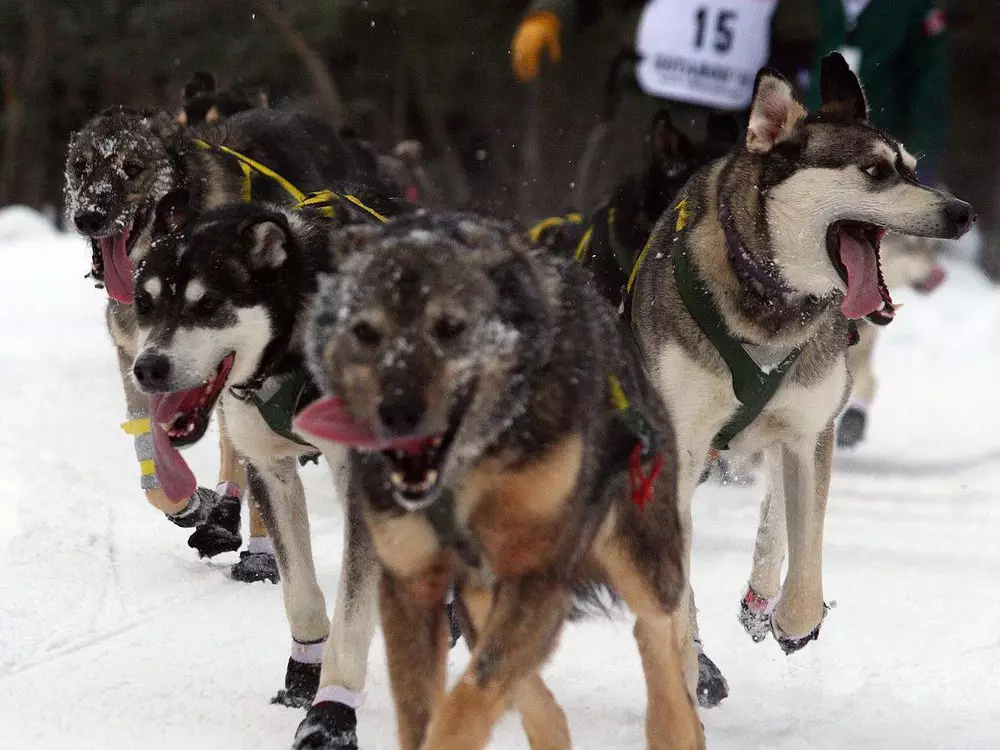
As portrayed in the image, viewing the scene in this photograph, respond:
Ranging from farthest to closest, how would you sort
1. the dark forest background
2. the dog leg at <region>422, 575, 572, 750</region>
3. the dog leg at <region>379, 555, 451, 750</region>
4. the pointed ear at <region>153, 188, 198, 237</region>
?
the dark forest background → the pointed ear at <region>153, 188, 198, 237</region> → the dog leg at <region>379, 555, 451, 750</region> → the dog leg at <region>422, 575, 572, 750</region>

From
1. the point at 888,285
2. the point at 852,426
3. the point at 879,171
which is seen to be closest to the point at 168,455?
the point at 879,171

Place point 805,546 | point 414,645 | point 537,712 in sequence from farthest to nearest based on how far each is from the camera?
point 805,546, point 537,712, point 414,645

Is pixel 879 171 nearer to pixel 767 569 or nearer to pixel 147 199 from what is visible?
pixel 767 569

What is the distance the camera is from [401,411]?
221 centimetres

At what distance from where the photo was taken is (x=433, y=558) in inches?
98.7

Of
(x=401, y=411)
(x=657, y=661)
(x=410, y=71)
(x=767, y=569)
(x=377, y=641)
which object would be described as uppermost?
(x=401, y=411)

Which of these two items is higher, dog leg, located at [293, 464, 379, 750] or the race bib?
dog leg, located at [293, 464, 379, 750]

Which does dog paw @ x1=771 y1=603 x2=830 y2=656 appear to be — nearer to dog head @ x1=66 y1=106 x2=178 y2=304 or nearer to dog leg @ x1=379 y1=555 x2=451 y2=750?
dog leg @ x1=379 y1=555 x2=451 y2=750

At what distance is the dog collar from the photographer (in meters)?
3.51

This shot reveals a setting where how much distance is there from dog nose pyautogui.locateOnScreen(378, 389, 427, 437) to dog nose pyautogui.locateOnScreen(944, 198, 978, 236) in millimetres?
1679

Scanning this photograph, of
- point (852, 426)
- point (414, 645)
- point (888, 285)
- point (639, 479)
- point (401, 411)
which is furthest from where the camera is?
point (852, 426)

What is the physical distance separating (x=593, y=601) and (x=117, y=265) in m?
2.08

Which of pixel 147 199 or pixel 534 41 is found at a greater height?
pixel 147 199

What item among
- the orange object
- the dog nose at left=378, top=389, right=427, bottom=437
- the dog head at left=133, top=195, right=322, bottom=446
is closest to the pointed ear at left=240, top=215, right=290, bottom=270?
the dog head at left=133, top=195, right=322, bottom=446
